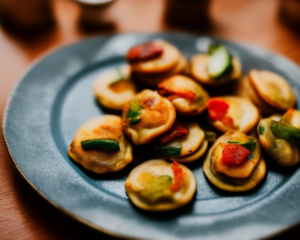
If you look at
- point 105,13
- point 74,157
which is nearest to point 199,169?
point 74,157

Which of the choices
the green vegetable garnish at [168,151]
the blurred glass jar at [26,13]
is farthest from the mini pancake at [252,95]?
the blurred glass jar at [26,13]

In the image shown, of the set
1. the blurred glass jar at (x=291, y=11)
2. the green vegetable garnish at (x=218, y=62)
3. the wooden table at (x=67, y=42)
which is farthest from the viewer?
the blurred glass jar at (x=291, y=11)

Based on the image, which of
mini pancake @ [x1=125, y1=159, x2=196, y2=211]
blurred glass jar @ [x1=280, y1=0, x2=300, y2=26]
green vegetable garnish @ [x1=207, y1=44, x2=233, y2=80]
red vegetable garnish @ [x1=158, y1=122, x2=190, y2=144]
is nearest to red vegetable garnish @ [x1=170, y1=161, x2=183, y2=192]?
mini pancake @ [x1=125, y1=159, x2=196, y2=211]

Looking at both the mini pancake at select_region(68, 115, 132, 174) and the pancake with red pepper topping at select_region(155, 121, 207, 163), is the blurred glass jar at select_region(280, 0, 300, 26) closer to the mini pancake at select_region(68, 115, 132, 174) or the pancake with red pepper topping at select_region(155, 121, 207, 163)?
the pancake with red pepper topping at select_region(155, 121, 207, 163)

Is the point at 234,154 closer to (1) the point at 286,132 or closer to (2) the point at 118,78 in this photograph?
(1) the point at 286,132

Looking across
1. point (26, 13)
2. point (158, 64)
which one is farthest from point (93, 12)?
point (158, 64)

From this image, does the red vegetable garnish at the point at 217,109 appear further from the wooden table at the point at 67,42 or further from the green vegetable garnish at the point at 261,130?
the wooden table at the point at 67,42

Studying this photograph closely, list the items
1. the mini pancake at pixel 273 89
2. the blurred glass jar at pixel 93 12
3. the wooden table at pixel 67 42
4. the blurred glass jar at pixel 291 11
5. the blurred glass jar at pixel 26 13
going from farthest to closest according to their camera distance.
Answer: the blurred glass jar at pixel 291 11 < the blurred glass jar at pixel 93 12 < the blurred glass jar at pixel 26 13 < the mini pancake at pixel 273 89 < the wooden table at pixel 67 42

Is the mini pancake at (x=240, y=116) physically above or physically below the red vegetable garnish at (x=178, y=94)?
below
